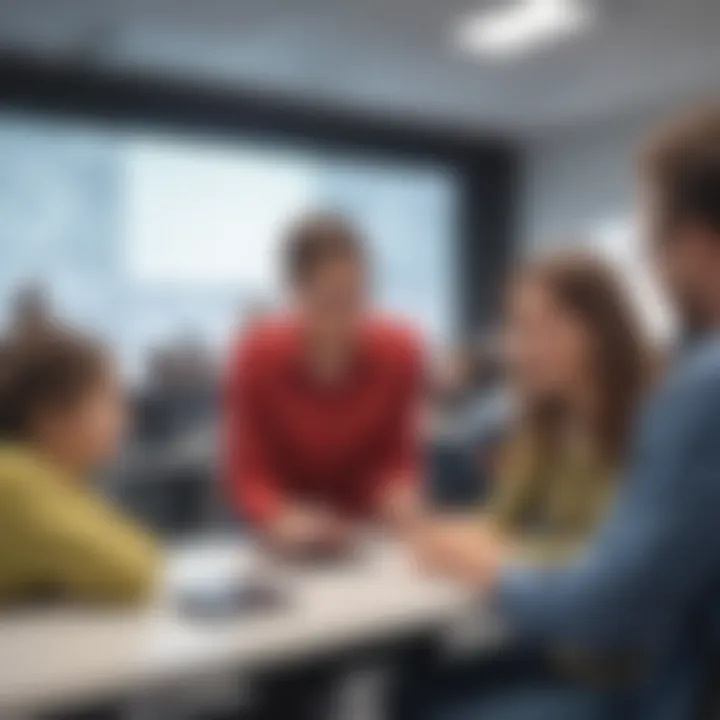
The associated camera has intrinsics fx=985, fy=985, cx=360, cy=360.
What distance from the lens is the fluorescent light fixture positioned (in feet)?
4.36

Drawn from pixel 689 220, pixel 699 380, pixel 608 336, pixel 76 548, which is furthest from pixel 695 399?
pixel 76 548

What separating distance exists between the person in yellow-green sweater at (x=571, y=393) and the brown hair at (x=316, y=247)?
0.59 ft

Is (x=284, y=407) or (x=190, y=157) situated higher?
(x=190, y=157)

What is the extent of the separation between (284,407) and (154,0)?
1.98 feet

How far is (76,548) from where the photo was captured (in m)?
0.76

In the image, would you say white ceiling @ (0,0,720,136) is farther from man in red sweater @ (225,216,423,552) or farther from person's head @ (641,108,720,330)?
person's head @ (641,108,720,330)

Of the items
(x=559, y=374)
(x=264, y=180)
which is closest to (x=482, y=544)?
(x=559, y=374)

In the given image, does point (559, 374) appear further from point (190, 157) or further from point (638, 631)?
point (190, 157)

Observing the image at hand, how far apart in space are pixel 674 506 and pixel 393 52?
988mm

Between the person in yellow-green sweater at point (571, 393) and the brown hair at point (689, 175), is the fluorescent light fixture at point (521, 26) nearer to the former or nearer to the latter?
the person in yellow-green sweater at point (571, 393)

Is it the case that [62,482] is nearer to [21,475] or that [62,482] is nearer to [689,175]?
[21,475]

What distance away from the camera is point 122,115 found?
135 cm

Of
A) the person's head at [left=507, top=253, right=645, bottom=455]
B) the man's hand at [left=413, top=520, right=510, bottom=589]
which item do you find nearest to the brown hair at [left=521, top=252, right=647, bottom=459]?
the person's head at [left=507, top=253, right=645, bottom=455]

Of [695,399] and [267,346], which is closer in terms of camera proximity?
[695,399]
